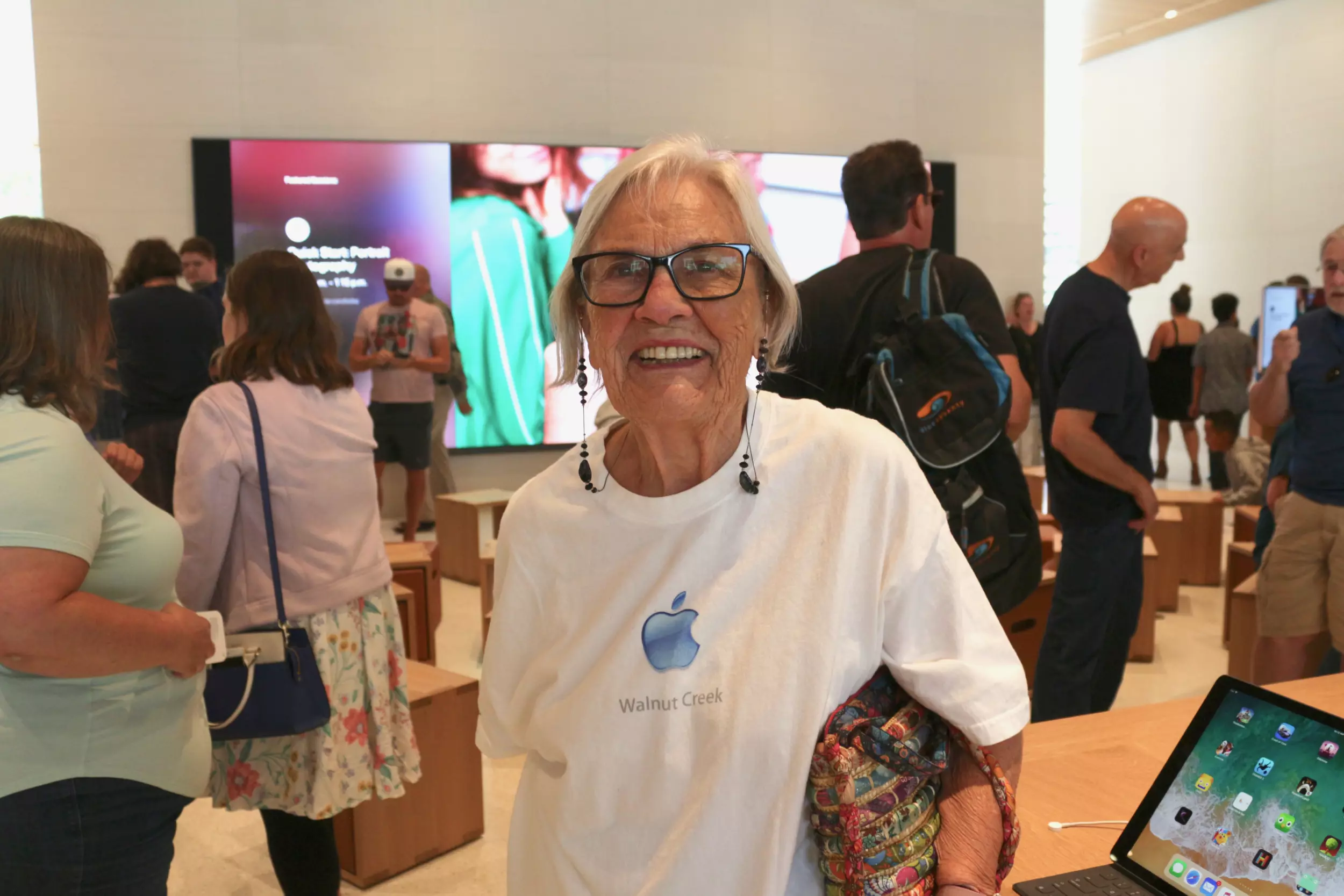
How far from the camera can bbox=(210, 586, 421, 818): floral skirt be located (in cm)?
245

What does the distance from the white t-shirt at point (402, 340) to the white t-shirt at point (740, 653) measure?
19.4 ft

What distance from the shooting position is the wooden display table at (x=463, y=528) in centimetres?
627

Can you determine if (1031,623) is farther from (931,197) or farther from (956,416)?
(956,416)

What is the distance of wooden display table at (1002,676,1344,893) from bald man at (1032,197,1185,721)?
1253 mm

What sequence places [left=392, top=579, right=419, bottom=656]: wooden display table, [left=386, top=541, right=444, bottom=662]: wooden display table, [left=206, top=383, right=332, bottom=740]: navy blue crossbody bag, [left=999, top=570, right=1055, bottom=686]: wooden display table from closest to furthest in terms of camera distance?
1. [left=206, top=383, right=332, bottom=740]: navy blue crossbody bag
2. [left=999, top=570, right=1055, bottom=686]: wooden display table
3. [left=392, top=579, right=419, bottom=656]: wooden display table
4. [left=386, top=541, right=444, bottom=662]: wooden display table

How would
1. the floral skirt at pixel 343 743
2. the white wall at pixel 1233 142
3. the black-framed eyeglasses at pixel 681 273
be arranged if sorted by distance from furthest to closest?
the white wall at pixel 1233 142 → the floral skirt at pixel 343 743 → the black-framed eyeglasses at pixel 681 273

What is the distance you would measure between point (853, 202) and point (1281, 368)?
1.73 m

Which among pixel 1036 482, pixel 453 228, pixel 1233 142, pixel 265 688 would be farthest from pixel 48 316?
pixel 1233 142

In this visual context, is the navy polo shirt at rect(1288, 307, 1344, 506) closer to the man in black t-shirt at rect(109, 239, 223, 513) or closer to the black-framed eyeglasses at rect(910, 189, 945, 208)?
the black-framed eyeglasses at rect(910, 189, 945, 208)

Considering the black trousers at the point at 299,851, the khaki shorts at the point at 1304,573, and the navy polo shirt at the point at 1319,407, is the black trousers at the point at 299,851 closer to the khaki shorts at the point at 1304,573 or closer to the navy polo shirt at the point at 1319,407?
the khaki shorts at the point at 1304,573

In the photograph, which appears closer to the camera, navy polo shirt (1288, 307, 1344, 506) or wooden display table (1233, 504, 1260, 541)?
navy polo shirt (1288, 307, 1344, 506)

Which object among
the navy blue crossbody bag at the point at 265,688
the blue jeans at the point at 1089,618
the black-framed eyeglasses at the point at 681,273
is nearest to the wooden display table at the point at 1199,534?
the blue jeans at the point at 1089,618

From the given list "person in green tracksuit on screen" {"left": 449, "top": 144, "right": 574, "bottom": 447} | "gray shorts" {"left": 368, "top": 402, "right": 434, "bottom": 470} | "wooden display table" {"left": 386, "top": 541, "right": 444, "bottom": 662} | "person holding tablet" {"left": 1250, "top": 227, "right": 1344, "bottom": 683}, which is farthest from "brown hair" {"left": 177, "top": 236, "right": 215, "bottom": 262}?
"person holding tablet" {"left": 1250, "top": 227, "right": 1344, "bottom": 683}

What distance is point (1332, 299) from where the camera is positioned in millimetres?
3371
